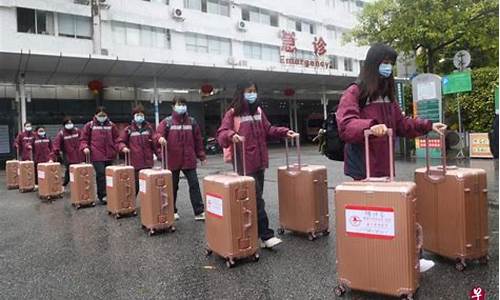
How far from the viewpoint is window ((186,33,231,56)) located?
1086 inches

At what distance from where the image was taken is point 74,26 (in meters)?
23.0

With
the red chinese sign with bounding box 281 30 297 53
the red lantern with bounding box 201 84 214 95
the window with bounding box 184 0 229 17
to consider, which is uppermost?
the window with bounding box 184 0 229 17

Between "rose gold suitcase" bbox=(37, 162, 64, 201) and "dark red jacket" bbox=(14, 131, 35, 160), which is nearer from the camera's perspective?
"rose gold suitcase" bbox=(37, 162, 64, 201)

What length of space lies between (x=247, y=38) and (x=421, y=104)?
19312mm

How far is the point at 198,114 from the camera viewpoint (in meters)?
27.5

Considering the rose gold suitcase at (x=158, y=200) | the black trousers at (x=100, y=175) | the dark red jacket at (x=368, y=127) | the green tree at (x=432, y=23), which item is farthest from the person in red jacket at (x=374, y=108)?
the green tree at (x=432, y=23)

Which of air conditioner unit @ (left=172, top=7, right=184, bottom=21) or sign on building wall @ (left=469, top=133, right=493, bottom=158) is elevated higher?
air conditioner unit @ (left=172, top=7, right=184, bottom=21)

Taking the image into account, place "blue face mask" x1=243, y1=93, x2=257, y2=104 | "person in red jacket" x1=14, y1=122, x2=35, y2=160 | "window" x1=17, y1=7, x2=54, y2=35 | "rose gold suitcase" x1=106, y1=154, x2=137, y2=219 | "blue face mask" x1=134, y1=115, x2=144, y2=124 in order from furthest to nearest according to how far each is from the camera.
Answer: "window" x1=17, y1=7, x2=54, y2=35
"person in red jacket" x1=14, y1=122, x2=35, y2=160
"blue face mask" x1=134, y1=115, x2=144, y2=124
"rose gold suitcase" x1=106, y1=154, x2=137, y2=219
"blue face mask" x1=243, y1=93, x2=257, y2=104

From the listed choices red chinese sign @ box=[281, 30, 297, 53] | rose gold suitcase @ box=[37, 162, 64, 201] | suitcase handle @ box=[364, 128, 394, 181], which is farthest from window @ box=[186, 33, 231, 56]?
suitcase handle @ box=[364, 128, 394, 181]

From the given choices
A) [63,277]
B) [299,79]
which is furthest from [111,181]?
[299,79]

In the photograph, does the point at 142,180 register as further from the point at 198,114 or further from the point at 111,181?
the point at 198,114

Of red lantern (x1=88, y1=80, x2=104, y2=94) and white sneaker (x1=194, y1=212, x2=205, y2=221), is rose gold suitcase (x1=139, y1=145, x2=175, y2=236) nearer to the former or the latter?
white sneaker (x1=194, y1=212, x2=205, y2=221)

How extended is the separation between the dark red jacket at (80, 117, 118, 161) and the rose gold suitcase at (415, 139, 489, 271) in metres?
5.68

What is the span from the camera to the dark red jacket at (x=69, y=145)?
9.42 metres
